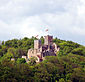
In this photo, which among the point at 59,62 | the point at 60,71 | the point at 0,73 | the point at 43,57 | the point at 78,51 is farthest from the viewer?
the point at 78,51

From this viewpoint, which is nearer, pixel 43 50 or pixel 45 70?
pixel 45 70

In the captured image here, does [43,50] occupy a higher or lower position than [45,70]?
higher

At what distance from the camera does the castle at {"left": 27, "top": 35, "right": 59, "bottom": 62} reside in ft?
219

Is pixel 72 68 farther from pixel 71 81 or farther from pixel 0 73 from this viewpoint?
pixel 0 73

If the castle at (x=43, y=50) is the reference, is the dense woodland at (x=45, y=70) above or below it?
below

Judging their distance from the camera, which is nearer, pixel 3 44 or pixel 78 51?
pixel 78 51

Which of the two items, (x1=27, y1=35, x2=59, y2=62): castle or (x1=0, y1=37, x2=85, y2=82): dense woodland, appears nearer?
(x1=0, y1=37, x2=85, y2=82): dense woodland

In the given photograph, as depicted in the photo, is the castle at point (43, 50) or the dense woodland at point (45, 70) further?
the castle at point (43, 50)

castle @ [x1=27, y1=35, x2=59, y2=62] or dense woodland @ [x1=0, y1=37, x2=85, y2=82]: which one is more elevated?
castle @ [x1=27, y1=35, x2=59, y2=62]

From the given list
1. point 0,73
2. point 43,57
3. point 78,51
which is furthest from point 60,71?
point 78,51

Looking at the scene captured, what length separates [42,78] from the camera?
5250cm

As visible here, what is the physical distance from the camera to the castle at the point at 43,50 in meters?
66.8

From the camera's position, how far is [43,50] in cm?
7056

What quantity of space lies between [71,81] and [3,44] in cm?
4845
